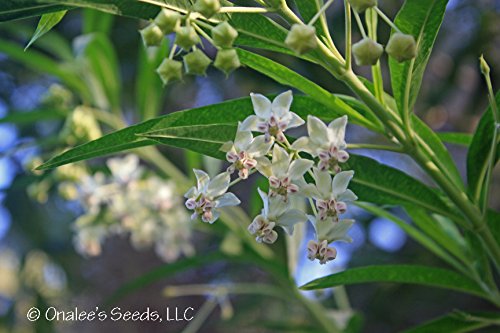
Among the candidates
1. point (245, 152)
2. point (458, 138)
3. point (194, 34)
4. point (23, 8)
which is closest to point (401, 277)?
point (458, 138)

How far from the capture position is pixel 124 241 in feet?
8.24

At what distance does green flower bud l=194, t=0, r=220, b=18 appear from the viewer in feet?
1.88

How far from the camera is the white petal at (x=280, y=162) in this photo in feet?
2.11

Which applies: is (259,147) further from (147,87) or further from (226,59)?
(147,87)

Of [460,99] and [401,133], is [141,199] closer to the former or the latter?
[401,133]

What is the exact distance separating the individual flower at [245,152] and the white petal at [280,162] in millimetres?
12

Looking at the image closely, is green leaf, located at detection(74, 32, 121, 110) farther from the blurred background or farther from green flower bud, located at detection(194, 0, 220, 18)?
green flower bud, located at detection(194, 0, 220, 18)

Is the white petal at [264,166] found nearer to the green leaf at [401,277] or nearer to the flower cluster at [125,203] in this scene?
the green leaf at [401,277]

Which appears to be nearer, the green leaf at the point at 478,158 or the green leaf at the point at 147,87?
the green leaf at the point at 478,158

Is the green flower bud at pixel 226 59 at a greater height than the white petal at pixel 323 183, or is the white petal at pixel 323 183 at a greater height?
the green flower bud at pixel 226 59

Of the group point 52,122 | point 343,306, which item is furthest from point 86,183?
point 52,122

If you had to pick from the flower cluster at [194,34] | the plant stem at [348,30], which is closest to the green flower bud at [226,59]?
the flower cluster at [194,34]

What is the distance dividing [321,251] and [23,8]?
0.36 m

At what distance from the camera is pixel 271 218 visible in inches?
26.4
